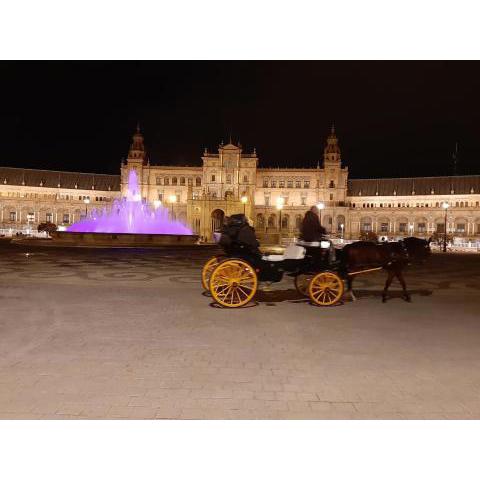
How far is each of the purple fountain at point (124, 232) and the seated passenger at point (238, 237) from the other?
2485 centimetres

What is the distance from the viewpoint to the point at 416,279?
1573 cm

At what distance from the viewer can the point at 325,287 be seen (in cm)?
1008

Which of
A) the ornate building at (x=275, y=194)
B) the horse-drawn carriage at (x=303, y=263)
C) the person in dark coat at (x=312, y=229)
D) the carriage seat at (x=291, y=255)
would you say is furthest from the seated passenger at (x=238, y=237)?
the ornate building at (x=275, y=194)

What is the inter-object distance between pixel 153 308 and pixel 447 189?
328 ft

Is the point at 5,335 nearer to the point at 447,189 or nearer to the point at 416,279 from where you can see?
the point at 416,279

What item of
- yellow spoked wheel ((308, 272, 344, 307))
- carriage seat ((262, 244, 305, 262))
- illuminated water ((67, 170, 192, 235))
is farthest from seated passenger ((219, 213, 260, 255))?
illuminated water ((67, 170, 192, 235))

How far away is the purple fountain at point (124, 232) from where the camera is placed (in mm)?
33500

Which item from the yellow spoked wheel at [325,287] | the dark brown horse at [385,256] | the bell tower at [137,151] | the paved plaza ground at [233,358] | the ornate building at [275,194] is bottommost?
the paved plaza ground at [233,358]

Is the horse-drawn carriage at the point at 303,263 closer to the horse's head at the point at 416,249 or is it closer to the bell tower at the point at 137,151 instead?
the horse's head at the point at 416,249

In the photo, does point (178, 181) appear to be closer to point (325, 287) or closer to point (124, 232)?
point (124, 232)

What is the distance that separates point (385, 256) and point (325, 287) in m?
1.94

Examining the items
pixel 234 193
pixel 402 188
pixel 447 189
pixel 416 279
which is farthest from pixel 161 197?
pixel 416 279

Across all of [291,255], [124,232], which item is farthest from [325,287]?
[124,232]

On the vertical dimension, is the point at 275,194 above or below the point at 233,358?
above
